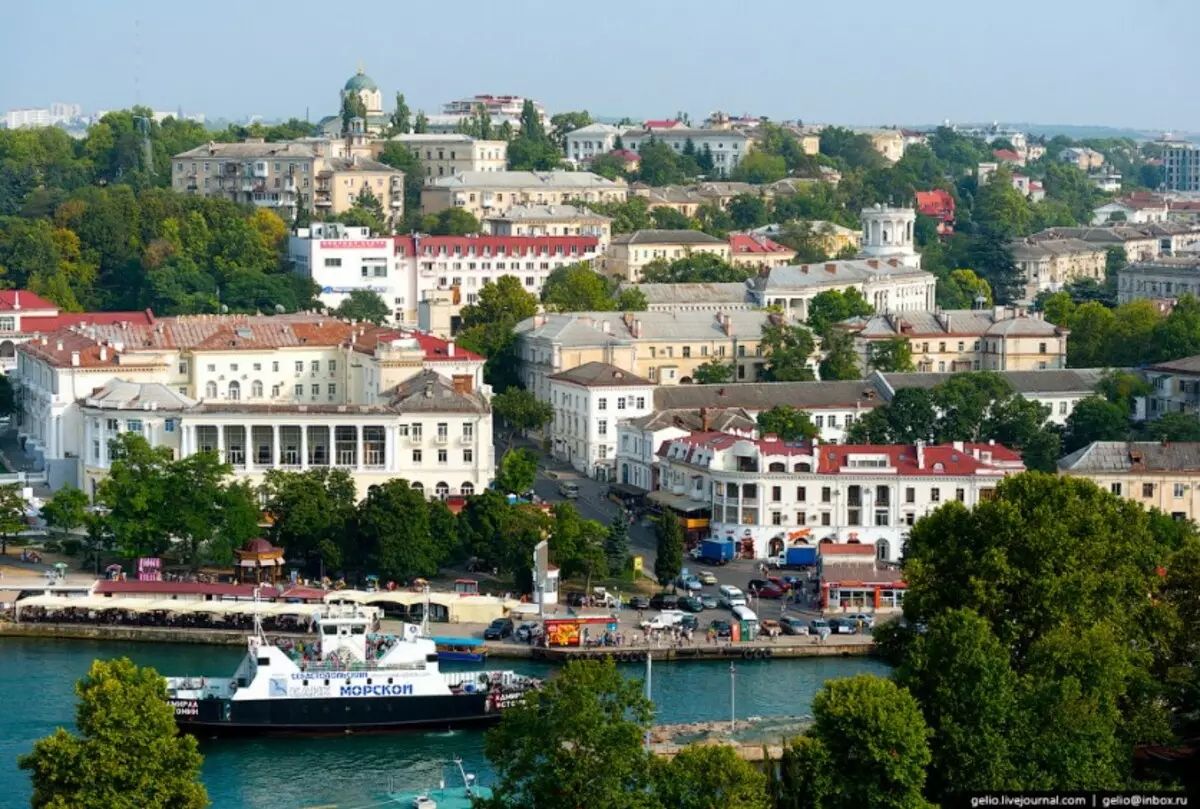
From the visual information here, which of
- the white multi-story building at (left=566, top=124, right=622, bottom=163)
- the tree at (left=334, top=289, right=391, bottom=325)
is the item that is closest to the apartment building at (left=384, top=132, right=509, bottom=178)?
the white multi-story building at (left=566, top=124, right=622, bottom=163)

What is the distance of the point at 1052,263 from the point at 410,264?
75.6 feet

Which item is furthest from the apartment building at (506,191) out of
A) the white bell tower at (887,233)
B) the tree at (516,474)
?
the tree at (516,474)

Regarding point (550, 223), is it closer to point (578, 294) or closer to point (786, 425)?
point (578, 294)

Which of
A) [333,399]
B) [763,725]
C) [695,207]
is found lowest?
[763,725]

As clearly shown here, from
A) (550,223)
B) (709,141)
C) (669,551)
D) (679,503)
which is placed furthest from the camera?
(709,141)

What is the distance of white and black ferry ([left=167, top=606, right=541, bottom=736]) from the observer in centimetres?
2747

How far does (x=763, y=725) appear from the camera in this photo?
2692 cm

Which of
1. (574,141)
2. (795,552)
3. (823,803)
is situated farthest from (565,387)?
(574,141)

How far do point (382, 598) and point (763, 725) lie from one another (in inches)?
271

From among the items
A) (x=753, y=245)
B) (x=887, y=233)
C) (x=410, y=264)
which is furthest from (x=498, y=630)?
(x=887, y=233)

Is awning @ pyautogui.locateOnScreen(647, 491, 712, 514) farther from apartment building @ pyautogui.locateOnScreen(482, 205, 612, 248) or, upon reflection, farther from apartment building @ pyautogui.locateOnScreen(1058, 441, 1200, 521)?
apartment building @ pyautogui.locateOnScreen(482, 205, 612, 248)

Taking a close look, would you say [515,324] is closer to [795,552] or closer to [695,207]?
[795,552]

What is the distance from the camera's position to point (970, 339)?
52.2 m

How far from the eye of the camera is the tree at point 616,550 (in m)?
34.2
